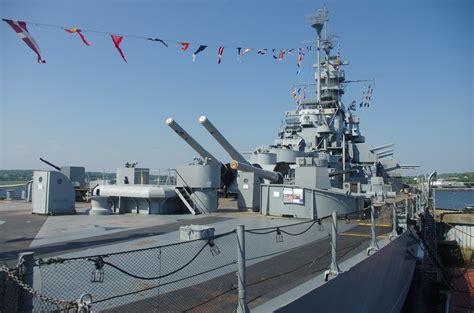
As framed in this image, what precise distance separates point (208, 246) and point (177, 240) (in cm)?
116

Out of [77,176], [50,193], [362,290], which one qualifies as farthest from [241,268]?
[77,176]

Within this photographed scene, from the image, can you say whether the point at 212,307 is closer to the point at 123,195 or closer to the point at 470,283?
the point at 123,195

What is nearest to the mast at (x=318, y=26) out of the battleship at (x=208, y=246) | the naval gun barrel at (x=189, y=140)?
the battleship at (x=208, y=246)

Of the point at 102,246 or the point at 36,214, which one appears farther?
the point at 36,214

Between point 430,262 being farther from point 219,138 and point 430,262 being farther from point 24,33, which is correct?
point 24,33

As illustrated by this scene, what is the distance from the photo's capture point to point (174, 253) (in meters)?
5.59

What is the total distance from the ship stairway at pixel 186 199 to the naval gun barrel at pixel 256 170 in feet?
6.23

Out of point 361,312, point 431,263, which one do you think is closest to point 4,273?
point 361,312

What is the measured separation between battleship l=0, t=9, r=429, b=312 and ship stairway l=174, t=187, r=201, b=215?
0.16ft

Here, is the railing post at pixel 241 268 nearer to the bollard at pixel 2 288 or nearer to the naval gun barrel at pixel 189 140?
the bollard at pixel 2 288

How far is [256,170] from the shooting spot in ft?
44.4

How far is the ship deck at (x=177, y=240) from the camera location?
156 inches

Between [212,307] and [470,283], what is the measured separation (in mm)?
14350

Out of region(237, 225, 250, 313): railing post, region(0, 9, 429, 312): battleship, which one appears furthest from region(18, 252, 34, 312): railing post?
region(237, 225, 250, 313): railing post
